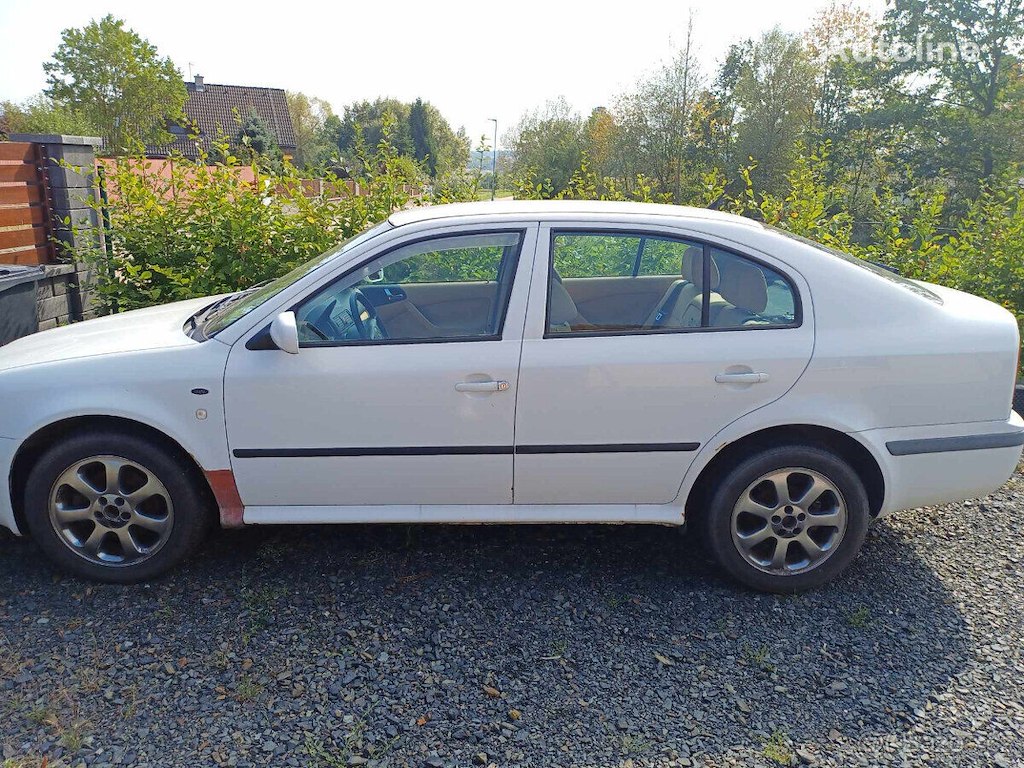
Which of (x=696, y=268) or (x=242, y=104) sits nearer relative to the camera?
(x=696, y=268)

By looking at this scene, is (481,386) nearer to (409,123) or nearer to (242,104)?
(242,104)

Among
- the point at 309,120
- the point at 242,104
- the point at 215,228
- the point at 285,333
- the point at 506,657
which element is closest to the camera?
the point at 506,657

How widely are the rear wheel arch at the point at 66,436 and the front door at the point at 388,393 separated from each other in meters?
0.23

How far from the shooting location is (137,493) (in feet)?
11.6

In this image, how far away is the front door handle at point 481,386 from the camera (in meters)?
3.38

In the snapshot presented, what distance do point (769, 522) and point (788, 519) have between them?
0.28 ft

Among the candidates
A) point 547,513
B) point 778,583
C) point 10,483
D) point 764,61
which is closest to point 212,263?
point 10,483

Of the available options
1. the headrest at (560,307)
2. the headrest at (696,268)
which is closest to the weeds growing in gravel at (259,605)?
Result: the headrest at (560,307)

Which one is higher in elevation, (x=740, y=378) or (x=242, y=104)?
(x=242, y=104)

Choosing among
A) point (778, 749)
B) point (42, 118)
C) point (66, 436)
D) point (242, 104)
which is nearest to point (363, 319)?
point (66, 436)

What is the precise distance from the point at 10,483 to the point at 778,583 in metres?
3.39

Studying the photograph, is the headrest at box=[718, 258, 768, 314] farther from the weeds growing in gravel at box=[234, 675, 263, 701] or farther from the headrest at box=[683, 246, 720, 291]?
the weeds growing in gravel at box=[234, 675, 263, 701]

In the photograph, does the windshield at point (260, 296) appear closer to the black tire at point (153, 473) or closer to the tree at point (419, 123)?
the black tire at point (153, 473)

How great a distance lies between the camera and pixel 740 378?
3375 millimetres
